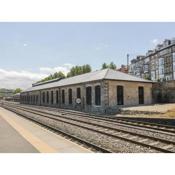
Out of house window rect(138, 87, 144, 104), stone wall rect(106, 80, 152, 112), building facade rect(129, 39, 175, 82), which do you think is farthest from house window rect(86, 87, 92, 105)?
building facade rect(129, 39, 175, 82)

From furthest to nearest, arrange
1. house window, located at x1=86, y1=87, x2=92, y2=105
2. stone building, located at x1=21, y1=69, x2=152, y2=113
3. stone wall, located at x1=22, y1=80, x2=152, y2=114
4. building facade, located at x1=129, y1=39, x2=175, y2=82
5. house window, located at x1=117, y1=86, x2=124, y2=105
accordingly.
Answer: building facade, located at x1=129, y1=39, x2=175, y2=82
house window, located at x1=86, y1=87, x2=92, y2=105
house window, located at x1=117, y1=86, x2=124, y2=105
stone building, located at x1=21, y1=69, x2=152, y2=113
stone wall, located at x1=22, y1=80, x2=152, y2=114

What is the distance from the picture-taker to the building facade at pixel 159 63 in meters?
70.8

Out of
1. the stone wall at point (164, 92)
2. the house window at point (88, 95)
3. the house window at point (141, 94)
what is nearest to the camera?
the house window at point (88, 95)

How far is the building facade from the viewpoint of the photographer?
7075cm

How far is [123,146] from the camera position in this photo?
34.3ft

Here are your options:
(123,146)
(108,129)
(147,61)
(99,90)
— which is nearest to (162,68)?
(147,61)

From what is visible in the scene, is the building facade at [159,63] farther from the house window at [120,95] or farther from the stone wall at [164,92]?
the house window at [120,95]

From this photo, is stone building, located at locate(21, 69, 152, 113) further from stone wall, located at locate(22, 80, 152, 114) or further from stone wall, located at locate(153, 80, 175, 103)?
stone wall, located at locate(153, 80, 175, 103)

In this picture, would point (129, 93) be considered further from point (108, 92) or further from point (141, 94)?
point (108, 92)

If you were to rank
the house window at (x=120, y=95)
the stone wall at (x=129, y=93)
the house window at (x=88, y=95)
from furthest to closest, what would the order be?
the house window at (x=88, y=95) → the house window at (x=120, y=95) → the stone wall at (x=129, y=93)

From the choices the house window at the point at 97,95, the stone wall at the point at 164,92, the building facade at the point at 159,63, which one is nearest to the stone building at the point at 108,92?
the house window at the point at 97,95

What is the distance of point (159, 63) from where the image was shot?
77.7 m

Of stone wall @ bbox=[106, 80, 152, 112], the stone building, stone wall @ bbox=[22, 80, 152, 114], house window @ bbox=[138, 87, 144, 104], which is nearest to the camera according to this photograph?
stone wall @ bbox=[22, 80, 152, 114]
